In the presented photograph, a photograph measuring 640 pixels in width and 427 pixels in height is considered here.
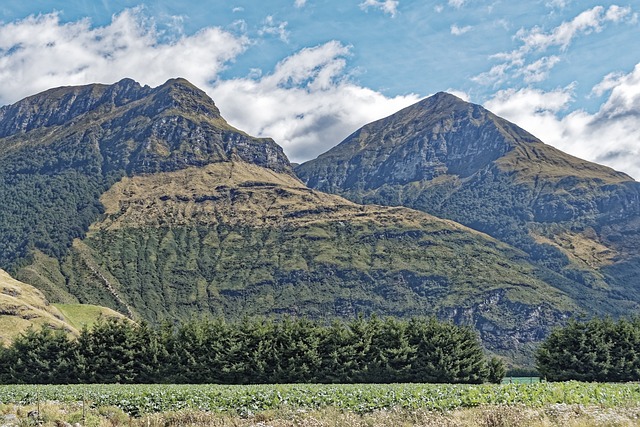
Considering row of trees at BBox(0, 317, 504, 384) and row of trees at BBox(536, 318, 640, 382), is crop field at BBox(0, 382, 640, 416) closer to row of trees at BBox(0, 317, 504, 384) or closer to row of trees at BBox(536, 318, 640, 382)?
row of trees at BBox(0, 317, 504, 384)

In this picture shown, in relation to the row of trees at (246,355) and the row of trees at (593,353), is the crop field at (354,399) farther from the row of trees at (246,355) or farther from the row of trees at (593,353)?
the row of trees at (593,353)

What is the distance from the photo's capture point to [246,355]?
6462 cm

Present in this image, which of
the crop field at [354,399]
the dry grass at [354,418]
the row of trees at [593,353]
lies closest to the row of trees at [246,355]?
the row of trees at [593,353]

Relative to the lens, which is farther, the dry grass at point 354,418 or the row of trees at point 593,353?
the row of trees at point 593,353

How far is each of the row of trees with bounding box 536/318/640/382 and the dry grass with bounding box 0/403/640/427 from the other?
152 feet

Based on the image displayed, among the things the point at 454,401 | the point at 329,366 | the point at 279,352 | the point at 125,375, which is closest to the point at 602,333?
the point at 329,366

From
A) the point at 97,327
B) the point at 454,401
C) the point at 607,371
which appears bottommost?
the point at 607,371

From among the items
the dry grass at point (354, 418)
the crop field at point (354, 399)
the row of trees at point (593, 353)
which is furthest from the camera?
the row of trees at point (593, 353)

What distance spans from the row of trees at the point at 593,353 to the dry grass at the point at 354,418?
46.3m

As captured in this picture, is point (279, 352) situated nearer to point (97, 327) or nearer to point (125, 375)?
point (125, 375)

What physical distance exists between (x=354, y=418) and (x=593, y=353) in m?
52.1

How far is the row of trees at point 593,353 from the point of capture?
68625mm

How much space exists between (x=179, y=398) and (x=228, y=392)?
2.72 metres

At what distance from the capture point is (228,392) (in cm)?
3412
